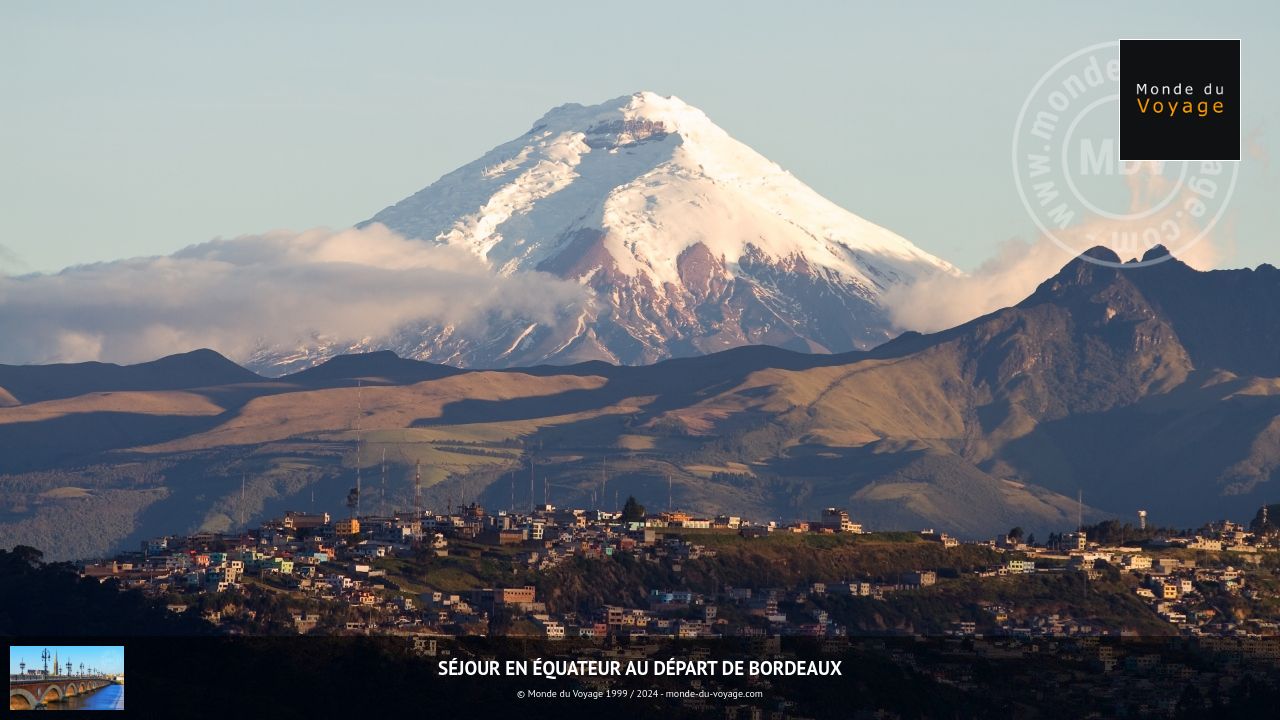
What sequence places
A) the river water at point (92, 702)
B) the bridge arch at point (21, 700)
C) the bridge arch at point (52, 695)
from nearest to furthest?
1. the river water at point (92, 702)
2. the bridge arch at point (52, 695)
3. the bridge arch at point (21, 700)

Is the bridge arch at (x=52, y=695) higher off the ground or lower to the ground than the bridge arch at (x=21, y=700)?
higher

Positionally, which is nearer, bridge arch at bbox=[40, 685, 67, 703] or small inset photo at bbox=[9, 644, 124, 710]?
bridge arch at bbox=[40, 685, 67, 703]

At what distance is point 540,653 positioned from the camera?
6467 inches

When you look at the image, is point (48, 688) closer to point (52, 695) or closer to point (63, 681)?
point (63, 681)

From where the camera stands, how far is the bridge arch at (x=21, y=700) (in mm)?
125000

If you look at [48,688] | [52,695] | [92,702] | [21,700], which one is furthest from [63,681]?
[21,700]

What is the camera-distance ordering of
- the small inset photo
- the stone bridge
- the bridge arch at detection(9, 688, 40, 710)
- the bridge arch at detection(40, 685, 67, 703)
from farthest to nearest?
the bridge arch at detection(9, 688, 40, 710) < the stone bridge < the small inset photo < the bridge arch at detection(40, 685, 67, 703)

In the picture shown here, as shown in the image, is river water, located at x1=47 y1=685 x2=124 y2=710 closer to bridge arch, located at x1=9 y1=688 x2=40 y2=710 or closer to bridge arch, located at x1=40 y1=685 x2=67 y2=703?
bridge arch, located at x1=40 y1=685 x2=67 y2=703

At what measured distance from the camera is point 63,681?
125m

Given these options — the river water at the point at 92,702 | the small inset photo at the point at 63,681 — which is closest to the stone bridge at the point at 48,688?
the small inset photo at the point at 63,681

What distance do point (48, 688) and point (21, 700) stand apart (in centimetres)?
138

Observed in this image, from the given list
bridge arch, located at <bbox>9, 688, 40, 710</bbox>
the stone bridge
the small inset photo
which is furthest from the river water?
bridge arch, located at <bbox>9, 688, 40, 710</bbox>

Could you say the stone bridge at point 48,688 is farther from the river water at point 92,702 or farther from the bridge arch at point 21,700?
the river water at point 92,702

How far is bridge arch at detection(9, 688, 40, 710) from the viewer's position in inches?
4921
